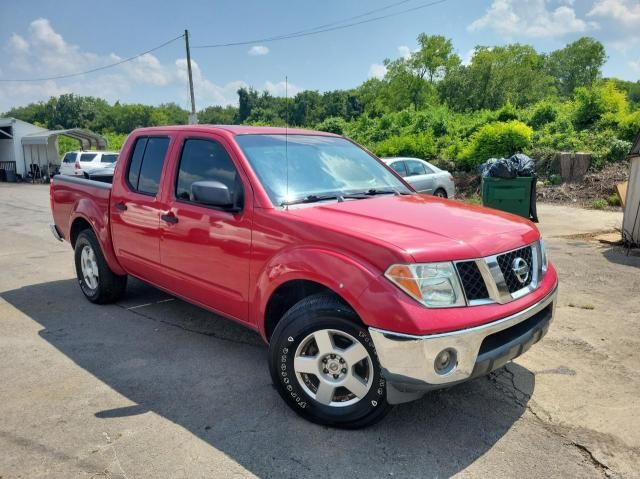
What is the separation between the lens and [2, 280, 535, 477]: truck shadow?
2721 mm

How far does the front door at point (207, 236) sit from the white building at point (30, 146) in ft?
96.3

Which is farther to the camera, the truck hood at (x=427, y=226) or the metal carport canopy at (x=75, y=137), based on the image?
the metal carport canopy at (x=75, y=137)

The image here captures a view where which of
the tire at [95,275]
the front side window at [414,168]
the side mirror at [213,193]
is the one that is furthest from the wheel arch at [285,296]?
the front side window at [414,168]

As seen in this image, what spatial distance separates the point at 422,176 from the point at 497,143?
23.0 ft

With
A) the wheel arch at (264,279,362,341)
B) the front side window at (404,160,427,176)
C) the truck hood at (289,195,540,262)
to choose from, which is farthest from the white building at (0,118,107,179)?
the truck hood at (289,195,540,262)

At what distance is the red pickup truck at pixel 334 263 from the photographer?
261 cm

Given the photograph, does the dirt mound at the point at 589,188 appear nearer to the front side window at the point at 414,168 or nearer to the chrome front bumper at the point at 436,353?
the front side window at the point at 414,168

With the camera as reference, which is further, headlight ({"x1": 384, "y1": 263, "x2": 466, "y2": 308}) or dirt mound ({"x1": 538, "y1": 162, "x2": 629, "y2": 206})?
dirt mound ({"x1": 538, "y1": 162, "x2": 629, "y2": 206})

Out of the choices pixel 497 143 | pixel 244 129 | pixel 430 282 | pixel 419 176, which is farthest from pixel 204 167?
pixel 497 143

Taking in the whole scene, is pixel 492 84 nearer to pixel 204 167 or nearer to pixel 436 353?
pixel 204 167

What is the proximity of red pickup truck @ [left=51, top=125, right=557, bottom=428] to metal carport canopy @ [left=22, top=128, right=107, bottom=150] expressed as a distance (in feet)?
92.0

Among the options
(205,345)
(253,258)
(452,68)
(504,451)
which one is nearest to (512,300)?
(504,451)

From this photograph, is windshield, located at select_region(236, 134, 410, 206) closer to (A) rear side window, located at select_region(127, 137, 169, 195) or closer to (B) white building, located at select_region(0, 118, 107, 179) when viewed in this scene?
(A) rear side window, located at select_region(127, 137, 169, 195)

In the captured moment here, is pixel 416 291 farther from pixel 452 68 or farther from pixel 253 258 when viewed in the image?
pixel 452 68
